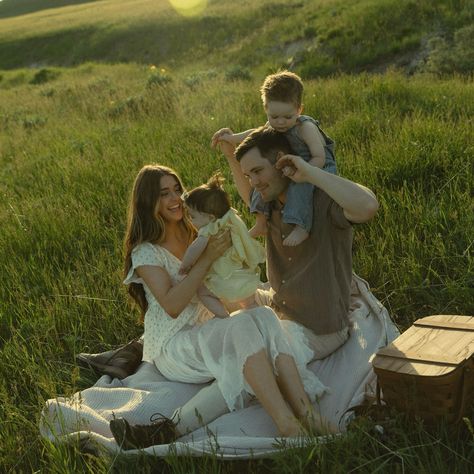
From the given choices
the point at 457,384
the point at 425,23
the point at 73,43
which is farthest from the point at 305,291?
the point at 73,43

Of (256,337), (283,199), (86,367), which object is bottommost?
(86,367)

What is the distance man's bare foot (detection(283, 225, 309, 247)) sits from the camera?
3998 mm

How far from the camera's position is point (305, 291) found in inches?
163

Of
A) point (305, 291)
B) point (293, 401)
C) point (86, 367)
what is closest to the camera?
point (293, 401)

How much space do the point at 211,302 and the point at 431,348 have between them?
1.35 meters

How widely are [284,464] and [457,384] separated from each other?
0.94 metres

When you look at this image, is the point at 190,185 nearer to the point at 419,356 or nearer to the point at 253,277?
the point at 253,277

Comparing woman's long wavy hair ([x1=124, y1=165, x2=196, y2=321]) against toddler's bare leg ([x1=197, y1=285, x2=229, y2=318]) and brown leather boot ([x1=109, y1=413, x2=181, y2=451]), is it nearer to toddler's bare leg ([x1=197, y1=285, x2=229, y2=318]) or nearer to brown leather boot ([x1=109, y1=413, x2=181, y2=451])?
toddler's bare leg ([x1=197, y1=285, x2=229, y2=318])

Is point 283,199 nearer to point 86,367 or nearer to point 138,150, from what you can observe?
point 86,367

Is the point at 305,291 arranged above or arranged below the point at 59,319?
above

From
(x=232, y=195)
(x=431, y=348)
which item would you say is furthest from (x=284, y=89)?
(x=232, y=195)

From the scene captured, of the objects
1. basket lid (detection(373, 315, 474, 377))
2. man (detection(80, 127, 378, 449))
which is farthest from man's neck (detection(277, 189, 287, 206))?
basket lid (detection(373, 315, 474, 377))

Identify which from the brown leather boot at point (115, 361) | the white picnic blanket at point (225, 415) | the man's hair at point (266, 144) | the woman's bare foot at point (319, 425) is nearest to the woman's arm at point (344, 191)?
the man's hair at point (266, 144)

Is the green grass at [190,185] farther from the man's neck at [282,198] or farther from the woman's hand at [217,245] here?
the man's neck at [282,198]
